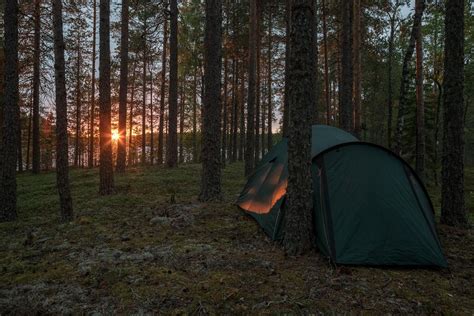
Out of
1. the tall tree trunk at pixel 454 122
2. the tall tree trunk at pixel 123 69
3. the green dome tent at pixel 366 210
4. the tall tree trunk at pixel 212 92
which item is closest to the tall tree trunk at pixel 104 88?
the tall tree trunk at pixel 212 92

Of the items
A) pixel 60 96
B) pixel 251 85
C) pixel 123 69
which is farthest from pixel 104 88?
pixel 251 85

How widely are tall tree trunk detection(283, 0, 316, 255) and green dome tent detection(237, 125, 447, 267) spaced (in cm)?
37

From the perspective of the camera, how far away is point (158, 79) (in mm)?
27922

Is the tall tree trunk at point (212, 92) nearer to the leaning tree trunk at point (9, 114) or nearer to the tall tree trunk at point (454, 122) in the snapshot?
the leaning tree trunk at point (9, 114)

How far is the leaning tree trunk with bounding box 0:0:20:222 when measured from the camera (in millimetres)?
7750

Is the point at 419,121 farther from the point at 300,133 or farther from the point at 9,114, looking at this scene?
the point at 9,114

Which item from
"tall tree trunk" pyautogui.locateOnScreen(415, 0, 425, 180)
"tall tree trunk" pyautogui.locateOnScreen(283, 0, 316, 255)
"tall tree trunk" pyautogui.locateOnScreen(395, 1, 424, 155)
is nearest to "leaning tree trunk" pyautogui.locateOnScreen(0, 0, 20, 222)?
"tall tree trunk" pyautogui.locateOnScreen(283, 0, 316, 255)

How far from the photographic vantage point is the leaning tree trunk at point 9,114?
775 cm

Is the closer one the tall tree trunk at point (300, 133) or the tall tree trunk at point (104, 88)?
the tall tree trunk at point (300, 133)

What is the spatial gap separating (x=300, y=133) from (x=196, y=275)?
271 cm

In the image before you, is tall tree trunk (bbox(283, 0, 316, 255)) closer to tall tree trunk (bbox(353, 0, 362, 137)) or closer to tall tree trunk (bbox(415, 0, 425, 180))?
tall tree trunk (bbox(353, 0, 362, 137))

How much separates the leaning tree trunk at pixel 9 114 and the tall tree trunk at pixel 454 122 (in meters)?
10.6

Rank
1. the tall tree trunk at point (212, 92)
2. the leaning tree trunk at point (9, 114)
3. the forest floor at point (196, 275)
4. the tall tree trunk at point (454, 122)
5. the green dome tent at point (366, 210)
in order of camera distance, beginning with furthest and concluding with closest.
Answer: the tall tree trunk at point (212, 92)
the leaning tree trunk at point (9, 114)
the tall tree trunk at point (454, 122)
the green dome tent at point (366, 210)
the forest floor at point (196, 275)

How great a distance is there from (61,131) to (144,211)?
2894 millimetres
